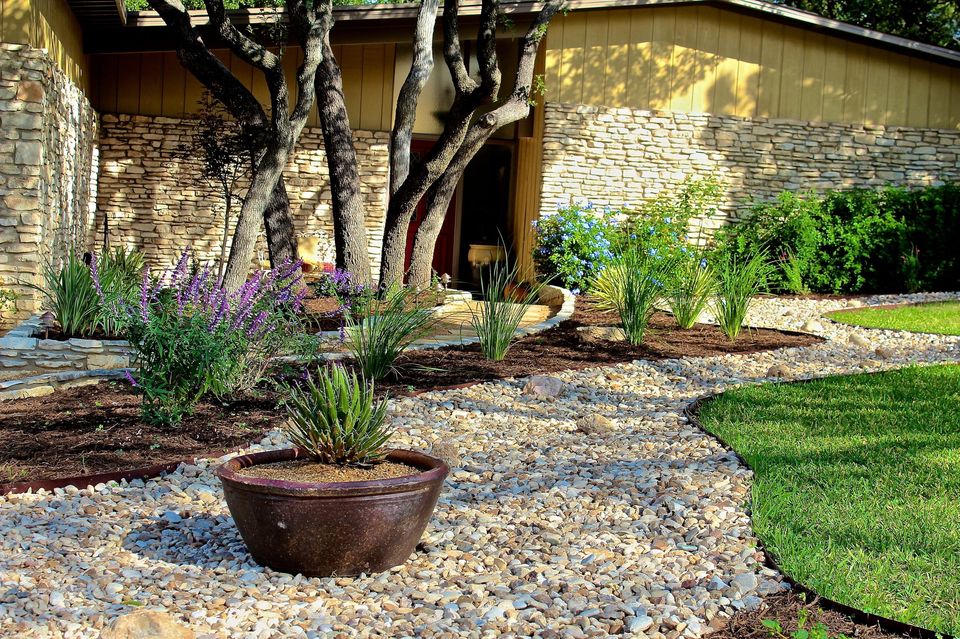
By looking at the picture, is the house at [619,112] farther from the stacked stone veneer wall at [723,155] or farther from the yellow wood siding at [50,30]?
the yellow wood siding at [50,30]

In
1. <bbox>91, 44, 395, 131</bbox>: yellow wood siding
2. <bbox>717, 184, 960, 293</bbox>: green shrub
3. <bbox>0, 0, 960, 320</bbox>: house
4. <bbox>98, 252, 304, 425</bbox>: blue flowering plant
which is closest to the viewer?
<bbox>98, 252, 304, 425</bbox>: blue flowering plant

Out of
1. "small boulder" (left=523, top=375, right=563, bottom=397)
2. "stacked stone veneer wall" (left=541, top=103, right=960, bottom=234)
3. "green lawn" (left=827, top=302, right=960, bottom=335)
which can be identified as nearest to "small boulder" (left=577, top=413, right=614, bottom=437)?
"small boulder" (left=523, top=375, right=563, bottom=397)

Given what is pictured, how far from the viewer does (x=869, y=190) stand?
14422 mm

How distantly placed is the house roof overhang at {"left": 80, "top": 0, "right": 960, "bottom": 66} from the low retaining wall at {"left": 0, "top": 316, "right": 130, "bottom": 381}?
581 cm

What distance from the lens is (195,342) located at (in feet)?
17.8

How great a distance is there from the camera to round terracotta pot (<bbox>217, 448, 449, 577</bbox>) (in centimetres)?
331

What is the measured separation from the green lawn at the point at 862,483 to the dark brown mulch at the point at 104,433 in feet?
8.74

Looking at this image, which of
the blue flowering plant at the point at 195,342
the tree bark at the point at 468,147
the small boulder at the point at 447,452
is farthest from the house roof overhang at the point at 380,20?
the small boulder at the point at 447,452

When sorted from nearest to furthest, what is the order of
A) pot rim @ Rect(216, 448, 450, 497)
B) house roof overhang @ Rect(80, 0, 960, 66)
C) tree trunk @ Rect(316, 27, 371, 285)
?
pot rim @ Rect(216, 448, 450, 497) → tree trunk @ Rect(316, 27, 371, 285) → house roof overhang @ Rect(80, 0, 960, 66)

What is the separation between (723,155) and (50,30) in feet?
29.7

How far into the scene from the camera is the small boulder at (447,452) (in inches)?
195

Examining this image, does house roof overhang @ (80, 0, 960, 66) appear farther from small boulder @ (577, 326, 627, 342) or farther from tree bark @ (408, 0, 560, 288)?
small boulder @ (577, 326, 627, 342)

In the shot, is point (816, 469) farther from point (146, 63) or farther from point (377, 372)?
point (146, 63)

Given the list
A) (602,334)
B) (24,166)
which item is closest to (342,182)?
(24,166)
